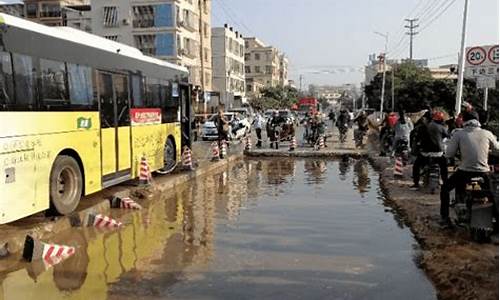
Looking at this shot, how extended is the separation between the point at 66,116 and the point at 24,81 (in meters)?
1.30

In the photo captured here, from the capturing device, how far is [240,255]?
7.56 metres

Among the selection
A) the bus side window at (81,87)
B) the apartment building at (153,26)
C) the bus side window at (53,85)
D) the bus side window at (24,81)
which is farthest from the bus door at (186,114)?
the apartment building at (153,26)

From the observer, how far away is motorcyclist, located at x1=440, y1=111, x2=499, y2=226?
774cm

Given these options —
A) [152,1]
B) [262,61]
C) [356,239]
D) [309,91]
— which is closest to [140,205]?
[356,239]

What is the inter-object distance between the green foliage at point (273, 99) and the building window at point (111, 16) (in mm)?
35780

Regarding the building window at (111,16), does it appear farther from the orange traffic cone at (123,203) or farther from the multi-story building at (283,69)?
the multi-story building at (283,69)

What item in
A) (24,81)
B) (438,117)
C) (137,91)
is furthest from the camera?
(137,91)

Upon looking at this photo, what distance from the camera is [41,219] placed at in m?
9.36

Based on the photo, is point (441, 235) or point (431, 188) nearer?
point (441, 235)

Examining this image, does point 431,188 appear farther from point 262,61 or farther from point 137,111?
point 262,61

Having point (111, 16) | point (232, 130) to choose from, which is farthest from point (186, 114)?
point (111, 16)

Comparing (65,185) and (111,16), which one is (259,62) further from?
(65,185)

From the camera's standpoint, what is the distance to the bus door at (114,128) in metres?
11.1

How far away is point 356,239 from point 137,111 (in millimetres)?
6379
